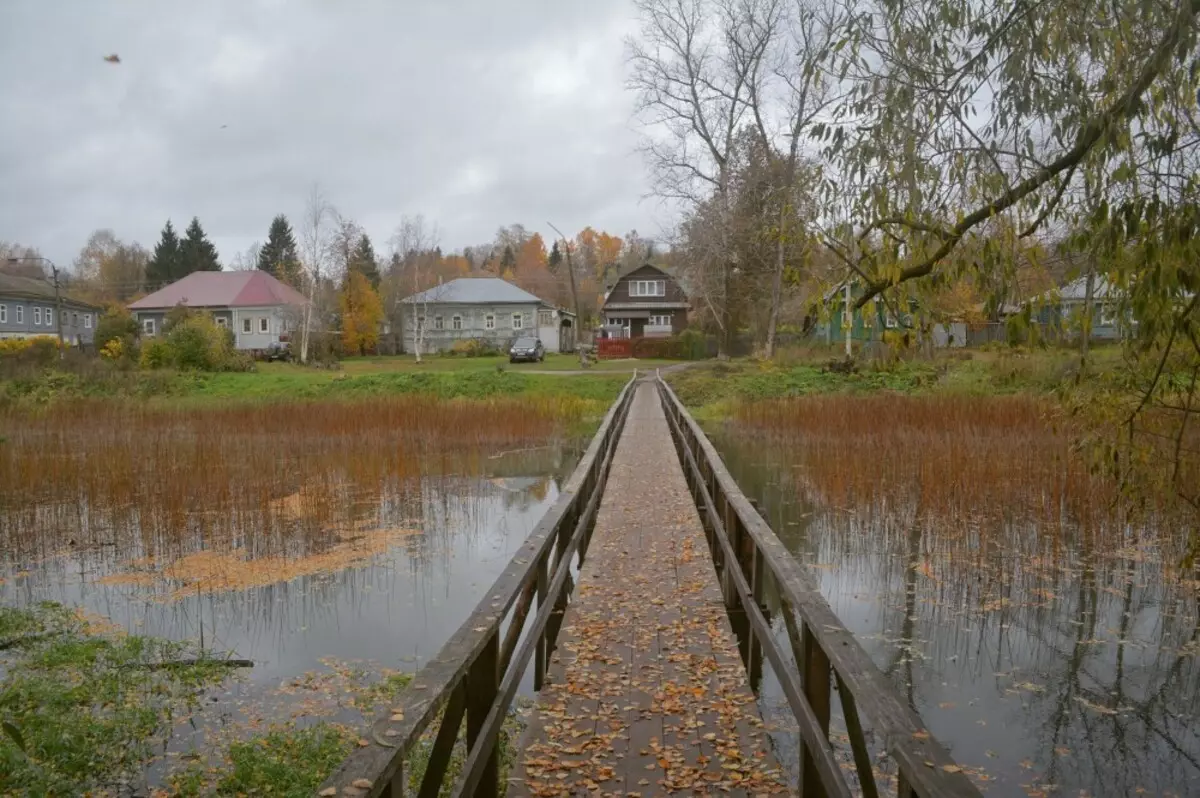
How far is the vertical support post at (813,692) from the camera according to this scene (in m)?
3.36

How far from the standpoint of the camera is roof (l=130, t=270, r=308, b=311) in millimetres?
53719

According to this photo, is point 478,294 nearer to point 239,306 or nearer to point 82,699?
point 239,306

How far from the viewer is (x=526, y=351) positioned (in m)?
44.6

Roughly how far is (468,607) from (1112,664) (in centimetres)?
547

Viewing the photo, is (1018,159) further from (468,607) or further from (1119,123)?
(468,607)

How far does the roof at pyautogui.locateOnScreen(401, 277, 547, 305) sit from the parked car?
11.1 m

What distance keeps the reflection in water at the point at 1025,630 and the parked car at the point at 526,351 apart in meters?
32.3

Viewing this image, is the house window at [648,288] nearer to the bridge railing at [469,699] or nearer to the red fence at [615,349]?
the red fence at [615,349]

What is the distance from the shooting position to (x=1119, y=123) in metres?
3.84

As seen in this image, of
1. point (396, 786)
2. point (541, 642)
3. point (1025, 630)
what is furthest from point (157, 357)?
point (396, 786)

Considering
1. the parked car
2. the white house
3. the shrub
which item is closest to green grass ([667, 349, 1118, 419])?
the parked car

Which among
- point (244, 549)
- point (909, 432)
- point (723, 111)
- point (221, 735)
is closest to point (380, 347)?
point (723, 111)

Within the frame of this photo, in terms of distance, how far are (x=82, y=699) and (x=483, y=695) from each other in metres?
4.33

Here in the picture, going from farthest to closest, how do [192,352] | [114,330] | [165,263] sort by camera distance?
[165,263] → [114,330] → [192,352]
